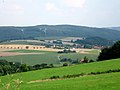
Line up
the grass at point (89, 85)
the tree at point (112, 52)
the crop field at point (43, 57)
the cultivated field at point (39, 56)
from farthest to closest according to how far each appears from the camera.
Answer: the cultivated field at point (39, 56) → the crop field at point (43, 57) → the tree at point (112, 52) → the grass at point (89, 85)

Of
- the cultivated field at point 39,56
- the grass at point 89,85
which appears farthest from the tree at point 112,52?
the grass at point 89,85

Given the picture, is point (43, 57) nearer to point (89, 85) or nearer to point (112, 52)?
point (112, 52)

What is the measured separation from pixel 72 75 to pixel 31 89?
650 inches

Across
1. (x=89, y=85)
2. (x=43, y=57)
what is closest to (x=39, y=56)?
(x=43, y=57)

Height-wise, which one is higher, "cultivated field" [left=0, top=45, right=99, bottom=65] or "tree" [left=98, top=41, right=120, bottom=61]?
"tree" [left=98, top=41, right=120, bottom=61]

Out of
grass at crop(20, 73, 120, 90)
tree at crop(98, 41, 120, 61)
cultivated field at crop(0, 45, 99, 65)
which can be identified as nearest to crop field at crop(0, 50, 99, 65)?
cultivated field at crop(0, 45, 99, 65)

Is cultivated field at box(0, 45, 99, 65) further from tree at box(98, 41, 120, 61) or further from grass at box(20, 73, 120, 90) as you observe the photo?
grass at box(20, 73, 120, 90)

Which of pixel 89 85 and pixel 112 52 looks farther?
pixel 112 52

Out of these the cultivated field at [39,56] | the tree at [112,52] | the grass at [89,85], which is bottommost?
the cultivated field at [39,56]

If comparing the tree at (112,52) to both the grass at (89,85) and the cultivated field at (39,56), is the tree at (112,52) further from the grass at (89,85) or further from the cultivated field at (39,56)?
the grass at (89,85)

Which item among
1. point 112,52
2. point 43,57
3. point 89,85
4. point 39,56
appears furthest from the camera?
point 39,56

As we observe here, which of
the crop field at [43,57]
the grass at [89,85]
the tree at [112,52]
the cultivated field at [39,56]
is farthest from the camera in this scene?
the cultivated field at [39,56]

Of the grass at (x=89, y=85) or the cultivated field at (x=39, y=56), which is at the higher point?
the grass at (x=89, y=85)

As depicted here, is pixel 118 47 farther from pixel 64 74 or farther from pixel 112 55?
pixel 64 74
